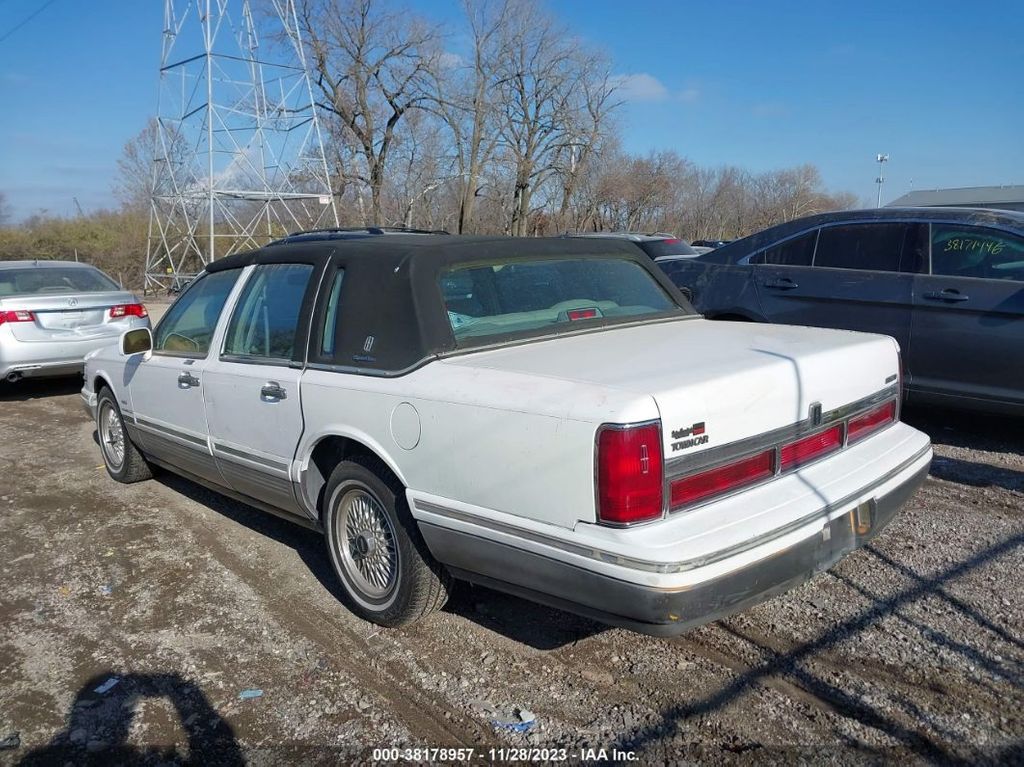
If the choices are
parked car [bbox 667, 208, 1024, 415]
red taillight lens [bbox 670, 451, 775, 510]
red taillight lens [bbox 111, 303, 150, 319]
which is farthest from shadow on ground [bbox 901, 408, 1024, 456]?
red taillight lens [bbox 111, 303, 150, 319]

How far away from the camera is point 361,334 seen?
3547mm

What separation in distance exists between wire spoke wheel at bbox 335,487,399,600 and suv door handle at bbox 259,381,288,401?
591 mm

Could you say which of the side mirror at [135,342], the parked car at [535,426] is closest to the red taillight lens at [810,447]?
the parked car at [535,426]

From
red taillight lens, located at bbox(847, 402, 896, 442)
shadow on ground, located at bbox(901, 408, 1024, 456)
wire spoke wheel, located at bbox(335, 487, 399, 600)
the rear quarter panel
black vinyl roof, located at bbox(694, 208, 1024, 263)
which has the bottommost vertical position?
shadow on ground, located at bbox(901, 408, 1024, 456)

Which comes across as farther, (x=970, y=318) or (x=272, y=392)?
(x=970, y=318)

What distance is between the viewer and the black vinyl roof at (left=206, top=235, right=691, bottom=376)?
132 inches

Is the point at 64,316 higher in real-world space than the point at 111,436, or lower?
higher

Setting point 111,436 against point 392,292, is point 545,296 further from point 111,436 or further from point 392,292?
point 111,436

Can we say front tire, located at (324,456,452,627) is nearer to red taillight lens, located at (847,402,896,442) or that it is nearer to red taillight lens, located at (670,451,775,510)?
red taillight lens, located at (670,451,775,510)

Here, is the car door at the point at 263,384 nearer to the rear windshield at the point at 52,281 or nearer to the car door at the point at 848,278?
the car door at the point at 848,278

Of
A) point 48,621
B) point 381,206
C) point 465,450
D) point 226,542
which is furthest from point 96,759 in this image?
point 381,206

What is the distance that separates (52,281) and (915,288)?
8.93 m

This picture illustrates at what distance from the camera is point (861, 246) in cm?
636

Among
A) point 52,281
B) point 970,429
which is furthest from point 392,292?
point 52,281
